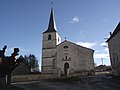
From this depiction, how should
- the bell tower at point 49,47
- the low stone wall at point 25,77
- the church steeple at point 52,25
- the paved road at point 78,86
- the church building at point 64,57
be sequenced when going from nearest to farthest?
the paved road at point 78,86 < the low stone wall at point 25,77 < the church building at point 64,57 < the bell tower at point 49,47 < the church steeple at point 52,25

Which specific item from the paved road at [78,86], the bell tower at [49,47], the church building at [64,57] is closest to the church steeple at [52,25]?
the bell tower at [49,47]

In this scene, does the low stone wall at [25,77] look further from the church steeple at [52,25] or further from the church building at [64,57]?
the church steeple at [52,25]

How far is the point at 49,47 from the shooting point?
48.7 metres

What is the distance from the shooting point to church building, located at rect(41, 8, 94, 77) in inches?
1663

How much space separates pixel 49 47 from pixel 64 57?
22.0ft

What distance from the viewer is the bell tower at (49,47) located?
45.8 metres

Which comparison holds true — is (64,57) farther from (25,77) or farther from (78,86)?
(78,86)

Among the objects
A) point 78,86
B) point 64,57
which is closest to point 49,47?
point 64,57

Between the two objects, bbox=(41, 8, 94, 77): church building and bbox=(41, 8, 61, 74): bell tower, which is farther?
bbox=(41, 8, 61, 74): bell tower

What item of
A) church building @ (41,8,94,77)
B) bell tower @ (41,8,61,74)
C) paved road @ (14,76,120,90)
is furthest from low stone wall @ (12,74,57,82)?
bell tower @ (41,8,61,74)

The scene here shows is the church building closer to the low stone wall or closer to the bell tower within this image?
the bell tower

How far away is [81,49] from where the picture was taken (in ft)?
145

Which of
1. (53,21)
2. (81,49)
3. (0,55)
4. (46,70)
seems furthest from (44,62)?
(0,55)

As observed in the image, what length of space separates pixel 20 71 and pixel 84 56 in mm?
17965
